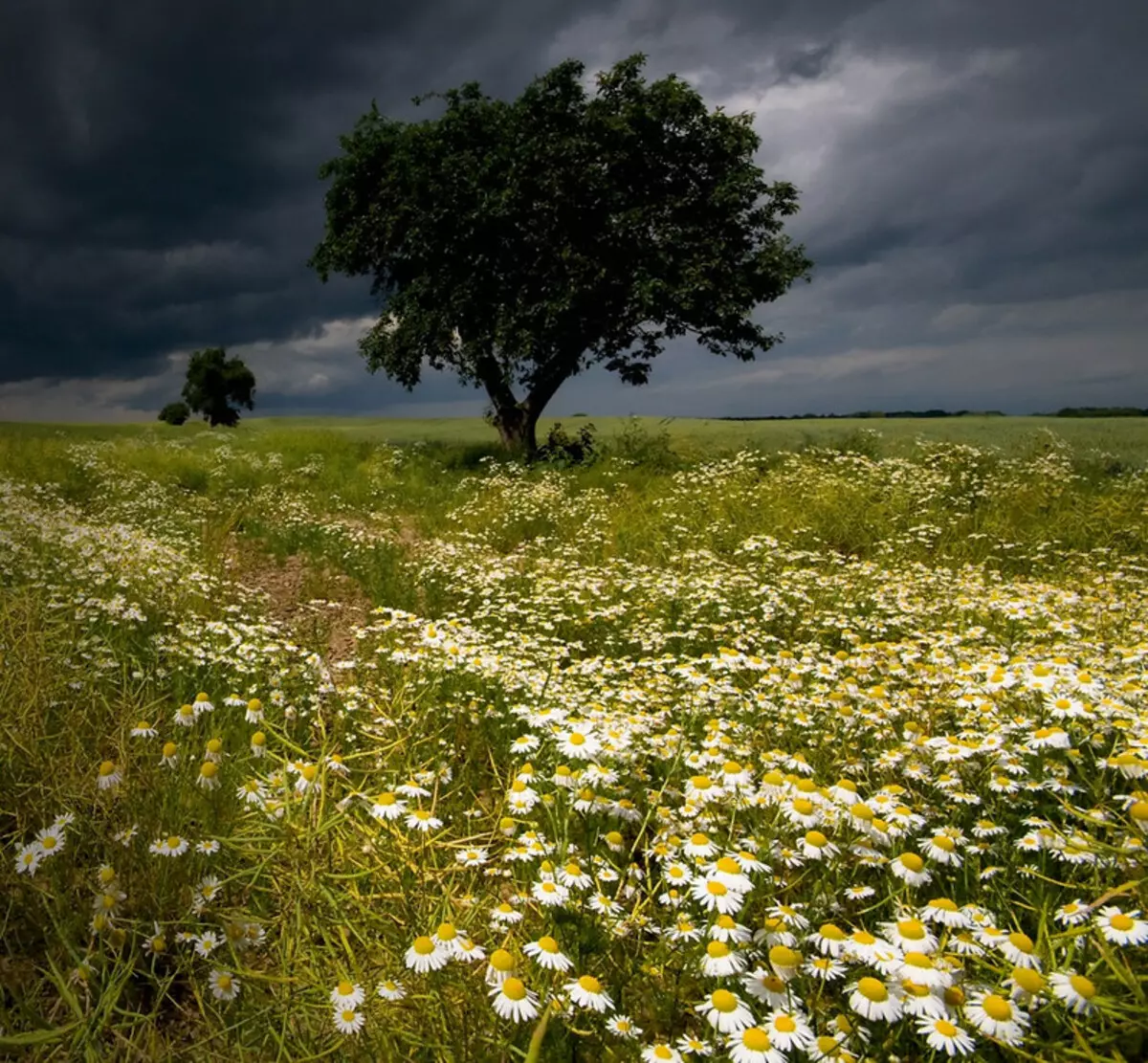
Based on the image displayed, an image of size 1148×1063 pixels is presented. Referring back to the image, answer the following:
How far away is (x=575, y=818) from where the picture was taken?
2.78 metres

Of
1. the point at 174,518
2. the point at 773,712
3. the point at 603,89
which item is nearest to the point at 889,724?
the point at 773,712

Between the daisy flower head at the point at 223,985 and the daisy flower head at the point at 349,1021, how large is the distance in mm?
319

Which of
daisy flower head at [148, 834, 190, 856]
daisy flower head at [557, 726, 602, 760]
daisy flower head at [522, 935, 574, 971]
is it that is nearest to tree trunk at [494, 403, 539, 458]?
daisy flower head at [557, 726, 602, 760]

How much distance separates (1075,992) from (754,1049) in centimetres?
83

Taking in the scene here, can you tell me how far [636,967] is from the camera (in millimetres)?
2152

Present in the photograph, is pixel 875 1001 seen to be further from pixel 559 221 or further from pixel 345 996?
pixel 559 221

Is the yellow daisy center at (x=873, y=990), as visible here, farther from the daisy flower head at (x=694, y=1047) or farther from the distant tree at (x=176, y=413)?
the distant tree at (x=176, y=413)

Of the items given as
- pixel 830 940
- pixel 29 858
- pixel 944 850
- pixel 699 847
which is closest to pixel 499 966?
pixel 699 847

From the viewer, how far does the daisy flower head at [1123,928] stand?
174 centimetres

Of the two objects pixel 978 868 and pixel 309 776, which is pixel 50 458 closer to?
pixel 309 776

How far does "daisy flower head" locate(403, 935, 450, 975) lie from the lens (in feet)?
5.48

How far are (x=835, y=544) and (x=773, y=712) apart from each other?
208 inches

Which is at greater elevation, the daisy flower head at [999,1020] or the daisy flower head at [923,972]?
the daisy flower head at [923,972]

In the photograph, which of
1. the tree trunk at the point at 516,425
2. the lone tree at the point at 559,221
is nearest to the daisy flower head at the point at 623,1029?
the lone tree at the point at 559,221
